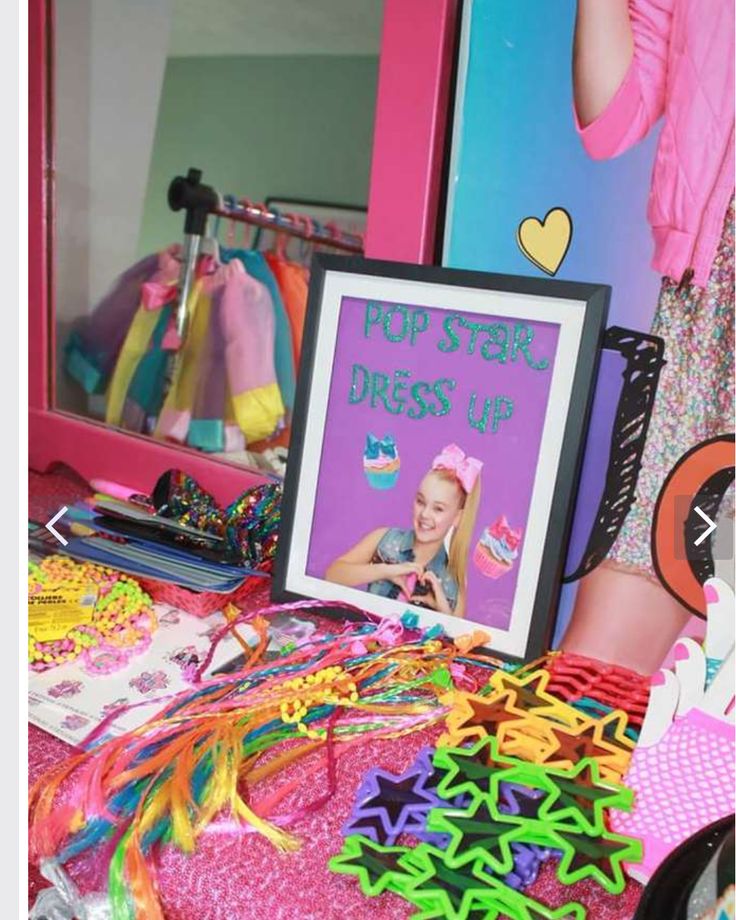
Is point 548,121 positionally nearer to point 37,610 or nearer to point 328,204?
point 328,204

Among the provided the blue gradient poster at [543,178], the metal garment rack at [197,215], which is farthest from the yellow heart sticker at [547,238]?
the metal garment rack at [197,215]

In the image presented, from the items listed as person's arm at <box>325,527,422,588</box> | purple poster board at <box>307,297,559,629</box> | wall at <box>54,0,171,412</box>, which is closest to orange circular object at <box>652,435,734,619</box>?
purple poster board at <box>307,297,559,629</box>

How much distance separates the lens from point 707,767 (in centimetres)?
57

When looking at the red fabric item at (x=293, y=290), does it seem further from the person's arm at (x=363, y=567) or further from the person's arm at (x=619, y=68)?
the person's arm at (x=619, y=68)

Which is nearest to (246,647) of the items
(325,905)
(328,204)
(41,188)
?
(325,905)

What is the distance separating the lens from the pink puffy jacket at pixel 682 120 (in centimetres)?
66

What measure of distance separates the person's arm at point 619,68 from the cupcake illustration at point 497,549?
32cm

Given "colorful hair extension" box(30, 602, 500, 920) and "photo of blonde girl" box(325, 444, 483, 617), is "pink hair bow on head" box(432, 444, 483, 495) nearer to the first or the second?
"photo of blonde girl" box(325, 444, 483, 617)

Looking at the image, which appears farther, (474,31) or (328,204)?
(328,204)

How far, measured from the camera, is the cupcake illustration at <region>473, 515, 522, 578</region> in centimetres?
74

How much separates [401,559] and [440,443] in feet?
0.36

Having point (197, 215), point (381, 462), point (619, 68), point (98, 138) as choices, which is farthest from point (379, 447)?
point (98, 138)

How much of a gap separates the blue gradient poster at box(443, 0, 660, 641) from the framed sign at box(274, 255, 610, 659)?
0.04m
